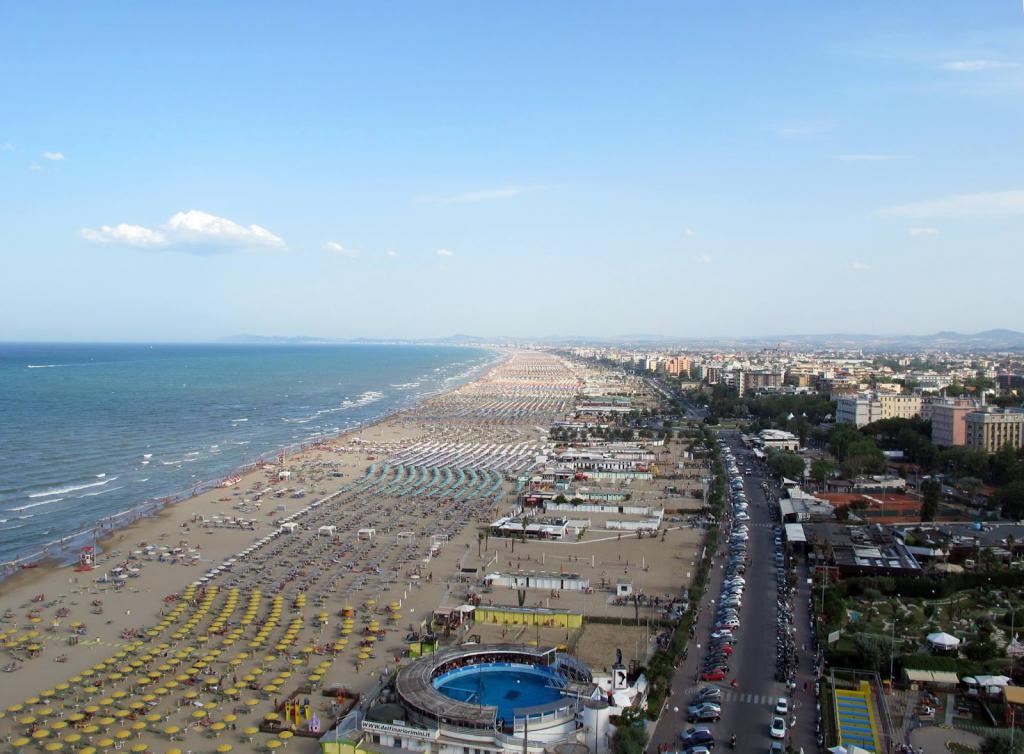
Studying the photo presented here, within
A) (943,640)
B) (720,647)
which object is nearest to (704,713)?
(720,647)

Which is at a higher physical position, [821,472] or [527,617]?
[821,472]

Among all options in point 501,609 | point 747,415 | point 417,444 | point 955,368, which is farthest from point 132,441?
point 955,368

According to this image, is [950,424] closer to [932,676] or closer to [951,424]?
[951,424]

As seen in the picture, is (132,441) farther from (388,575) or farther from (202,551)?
(388,575)

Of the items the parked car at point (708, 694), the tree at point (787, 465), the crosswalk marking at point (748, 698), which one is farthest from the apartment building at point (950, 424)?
the parked car at point (708, 694)

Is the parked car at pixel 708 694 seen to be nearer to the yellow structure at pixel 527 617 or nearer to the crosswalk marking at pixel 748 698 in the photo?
the crosswalk marking at pixel 748 698

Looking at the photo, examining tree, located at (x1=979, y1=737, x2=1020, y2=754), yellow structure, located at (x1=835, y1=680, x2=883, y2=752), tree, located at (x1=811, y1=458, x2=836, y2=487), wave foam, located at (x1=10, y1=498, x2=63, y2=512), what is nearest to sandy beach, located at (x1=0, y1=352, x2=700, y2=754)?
wave foam, located at (x1=10, y1=498, x2=63, y2=512)

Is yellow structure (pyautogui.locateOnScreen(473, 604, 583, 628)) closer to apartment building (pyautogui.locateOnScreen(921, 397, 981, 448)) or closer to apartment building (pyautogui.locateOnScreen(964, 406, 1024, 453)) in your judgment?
apartment building (pyautogui.locateOnScreen(921, 397, 981, 448))
